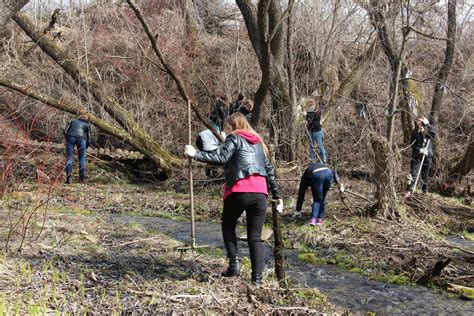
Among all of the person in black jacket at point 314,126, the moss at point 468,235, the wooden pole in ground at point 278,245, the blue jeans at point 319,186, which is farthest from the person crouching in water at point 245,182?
the person in black jacket at point 314,126

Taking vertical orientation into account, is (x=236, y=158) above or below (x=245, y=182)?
above

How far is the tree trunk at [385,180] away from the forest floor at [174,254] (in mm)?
224

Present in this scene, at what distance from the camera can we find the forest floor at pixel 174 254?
4473 millimetres

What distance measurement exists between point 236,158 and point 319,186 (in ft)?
12.3

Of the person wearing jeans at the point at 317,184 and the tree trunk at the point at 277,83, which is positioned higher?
the tree trunk at the point at 277,83

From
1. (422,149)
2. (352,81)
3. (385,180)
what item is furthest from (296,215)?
(352,81)

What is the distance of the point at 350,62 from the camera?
57.7ft

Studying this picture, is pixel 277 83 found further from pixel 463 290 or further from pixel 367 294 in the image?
pixel 463 290

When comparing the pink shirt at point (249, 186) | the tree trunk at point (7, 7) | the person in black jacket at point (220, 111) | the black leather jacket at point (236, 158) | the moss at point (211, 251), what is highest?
the tree trunk at point (7, 7)

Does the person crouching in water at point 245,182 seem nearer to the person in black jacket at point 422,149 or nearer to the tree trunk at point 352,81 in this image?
the person in black jacket at point 422,149

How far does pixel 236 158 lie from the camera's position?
5.01 meters

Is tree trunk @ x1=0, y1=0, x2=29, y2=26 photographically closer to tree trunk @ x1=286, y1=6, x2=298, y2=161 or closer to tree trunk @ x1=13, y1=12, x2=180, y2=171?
tree trunk @ x1=13, y1=12, x2=180, y2=171

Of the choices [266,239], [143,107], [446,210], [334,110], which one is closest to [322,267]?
[266,239]

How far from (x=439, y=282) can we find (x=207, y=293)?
3.01 metres
